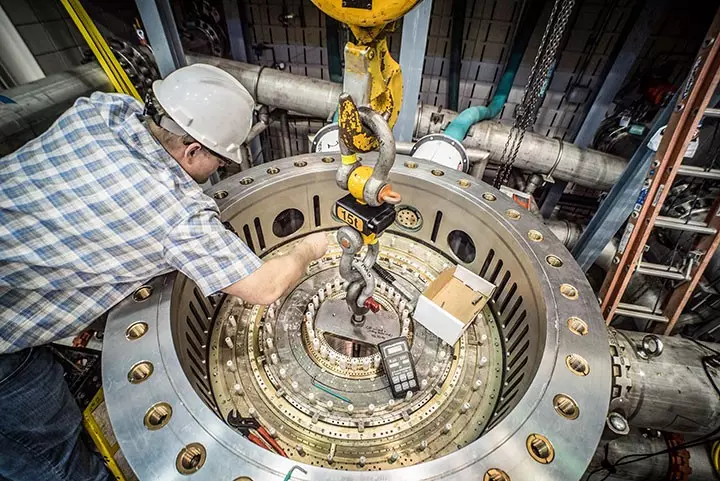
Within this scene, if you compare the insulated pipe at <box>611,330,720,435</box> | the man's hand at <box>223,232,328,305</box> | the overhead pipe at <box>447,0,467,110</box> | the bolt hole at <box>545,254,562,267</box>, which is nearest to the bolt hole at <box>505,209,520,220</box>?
the bolt hole at <box>545,254,562,267</box>

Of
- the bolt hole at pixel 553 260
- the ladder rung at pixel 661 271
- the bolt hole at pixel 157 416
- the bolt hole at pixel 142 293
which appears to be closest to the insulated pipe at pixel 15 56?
the bolt hole at pixel 142 293

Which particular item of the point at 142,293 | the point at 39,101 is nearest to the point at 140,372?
the point at 142,293

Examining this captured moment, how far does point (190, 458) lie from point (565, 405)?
137 cm

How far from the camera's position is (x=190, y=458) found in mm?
1154

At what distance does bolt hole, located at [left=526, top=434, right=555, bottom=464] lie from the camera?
1190mm

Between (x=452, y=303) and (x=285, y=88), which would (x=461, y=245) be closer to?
(x=452, y=303)

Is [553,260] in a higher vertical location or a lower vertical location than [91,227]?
lower

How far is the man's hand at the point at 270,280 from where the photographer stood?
1521 mm

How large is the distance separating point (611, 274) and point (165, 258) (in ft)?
10.3

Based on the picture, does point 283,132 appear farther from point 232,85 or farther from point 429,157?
point 232,85

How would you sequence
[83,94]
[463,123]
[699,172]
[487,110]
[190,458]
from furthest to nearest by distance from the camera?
1. [487,110]
2. [463,123]
3. [83,94]
4. [699,172]
5. [190,458]

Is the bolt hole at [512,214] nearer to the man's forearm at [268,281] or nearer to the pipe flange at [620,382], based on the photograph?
the pipe flange at [620,382]

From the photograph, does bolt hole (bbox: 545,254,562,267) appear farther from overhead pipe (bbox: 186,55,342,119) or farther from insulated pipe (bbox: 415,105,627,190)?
overhead pipe (bbox: 186,55,342,119)

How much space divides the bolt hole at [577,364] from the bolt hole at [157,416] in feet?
5.05
